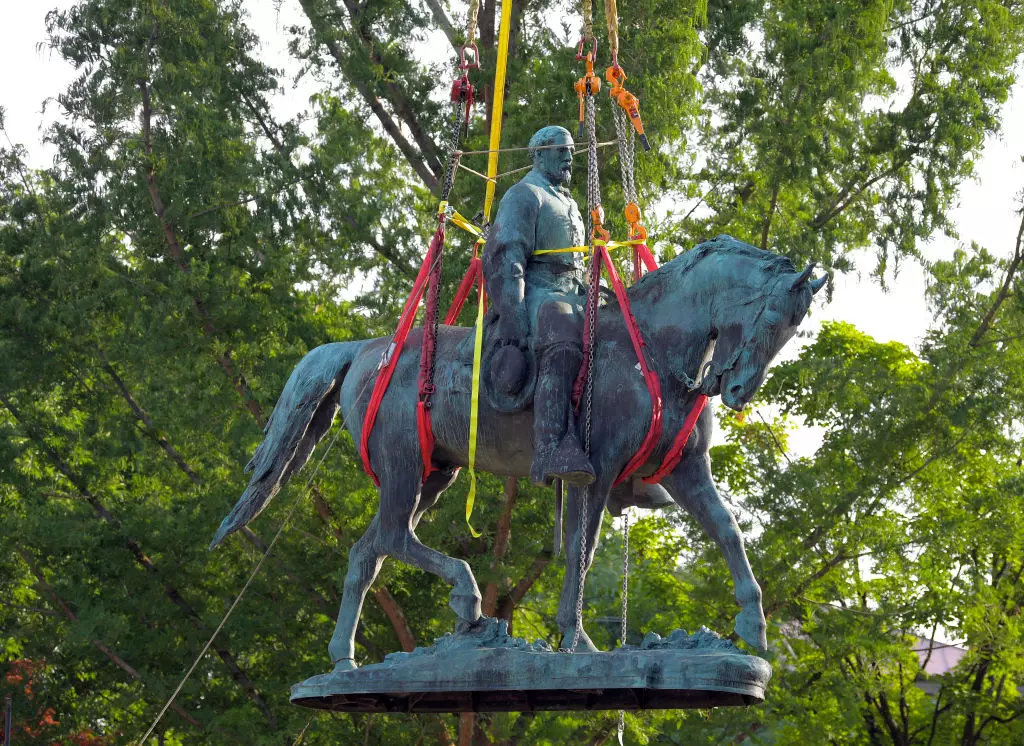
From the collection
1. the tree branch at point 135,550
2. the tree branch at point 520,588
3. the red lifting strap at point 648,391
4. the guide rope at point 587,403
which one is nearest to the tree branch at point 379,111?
the tree branch at point 520,588

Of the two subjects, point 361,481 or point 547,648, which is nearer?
point 547,648

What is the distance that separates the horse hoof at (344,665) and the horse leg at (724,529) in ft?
5.96

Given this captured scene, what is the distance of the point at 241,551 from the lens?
60.0ft

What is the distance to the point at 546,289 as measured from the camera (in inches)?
320

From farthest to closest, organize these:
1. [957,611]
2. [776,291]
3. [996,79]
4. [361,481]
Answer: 1. [957,611]
2. [996,79]
3. [361,481]
4. [776,291]

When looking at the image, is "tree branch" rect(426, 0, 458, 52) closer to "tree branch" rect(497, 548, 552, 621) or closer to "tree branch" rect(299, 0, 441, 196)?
"tree branch" rect(299, 0, 441, 196)

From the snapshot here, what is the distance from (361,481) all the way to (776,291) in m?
9.63

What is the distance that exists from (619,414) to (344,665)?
189 cm

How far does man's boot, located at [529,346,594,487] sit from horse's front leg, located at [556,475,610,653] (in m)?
0.11

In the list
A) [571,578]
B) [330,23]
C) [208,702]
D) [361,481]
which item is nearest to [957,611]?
[361,481]

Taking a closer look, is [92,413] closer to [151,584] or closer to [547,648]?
[151,584]

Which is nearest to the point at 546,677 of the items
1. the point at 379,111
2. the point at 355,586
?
the point at 355,586

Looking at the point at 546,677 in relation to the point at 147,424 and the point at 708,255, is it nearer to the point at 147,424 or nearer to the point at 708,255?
the point at 708,255

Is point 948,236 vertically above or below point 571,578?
above
